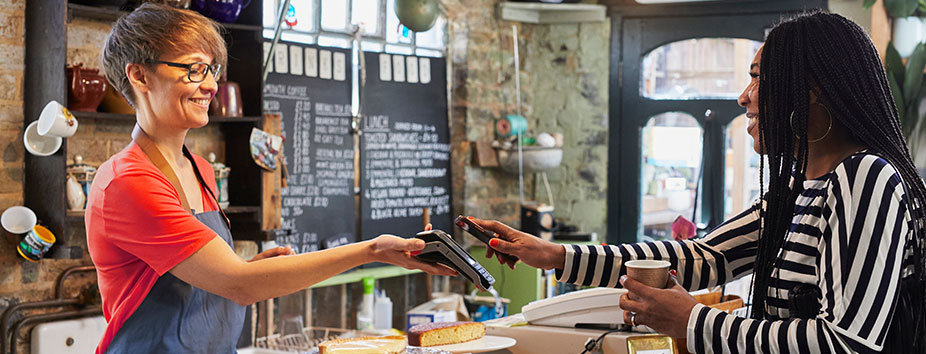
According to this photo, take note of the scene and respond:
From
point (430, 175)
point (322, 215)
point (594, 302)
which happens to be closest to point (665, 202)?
point (430, 175)

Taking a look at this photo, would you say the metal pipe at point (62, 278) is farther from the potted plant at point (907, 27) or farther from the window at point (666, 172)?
the potted plant at point (907, 27)

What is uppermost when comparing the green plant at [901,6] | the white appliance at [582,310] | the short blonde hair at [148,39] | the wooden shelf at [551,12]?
the wooden shelf at [551,12]

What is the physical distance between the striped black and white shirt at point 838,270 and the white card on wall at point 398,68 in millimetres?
3094

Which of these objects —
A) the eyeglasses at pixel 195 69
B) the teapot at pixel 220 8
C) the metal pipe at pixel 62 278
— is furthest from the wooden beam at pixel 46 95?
the eyeglasses at pixel 195 69

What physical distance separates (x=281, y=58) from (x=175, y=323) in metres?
2.35

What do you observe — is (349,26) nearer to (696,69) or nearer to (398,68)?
(398,68)

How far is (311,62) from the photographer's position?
4094 millimetres

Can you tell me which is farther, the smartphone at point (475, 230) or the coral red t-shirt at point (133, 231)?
the smartphone at point (475, 230)

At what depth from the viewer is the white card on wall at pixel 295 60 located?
400cm

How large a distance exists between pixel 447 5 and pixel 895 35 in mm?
2424

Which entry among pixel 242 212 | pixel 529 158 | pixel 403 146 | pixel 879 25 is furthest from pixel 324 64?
pixel 879 25

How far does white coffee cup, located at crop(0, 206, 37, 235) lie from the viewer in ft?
9.12

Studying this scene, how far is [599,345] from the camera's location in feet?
6.45

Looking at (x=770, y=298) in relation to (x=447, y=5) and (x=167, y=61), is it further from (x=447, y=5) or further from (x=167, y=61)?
(x=447, y=5)
